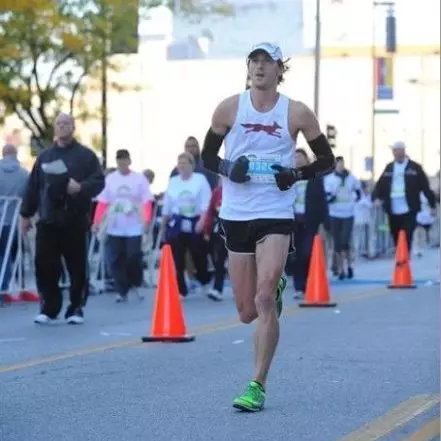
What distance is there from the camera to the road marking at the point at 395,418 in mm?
7168

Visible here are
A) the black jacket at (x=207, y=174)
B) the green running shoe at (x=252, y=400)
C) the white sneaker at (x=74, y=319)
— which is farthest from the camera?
the black jacket at (x=207, y=174)

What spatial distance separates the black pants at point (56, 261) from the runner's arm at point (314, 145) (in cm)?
568

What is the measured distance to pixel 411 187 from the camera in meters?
20.2

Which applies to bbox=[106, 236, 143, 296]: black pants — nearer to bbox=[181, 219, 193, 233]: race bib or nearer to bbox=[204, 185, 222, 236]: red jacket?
bbox=[181, 219, 193, 233]: race bib

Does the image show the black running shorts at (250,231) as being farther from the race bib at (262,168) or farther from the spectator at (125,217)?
the spectator at (125,217)

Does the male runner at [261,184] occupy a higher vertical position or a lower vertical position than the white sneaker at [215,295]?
higher

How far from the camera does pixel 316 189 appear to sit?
1892 cm

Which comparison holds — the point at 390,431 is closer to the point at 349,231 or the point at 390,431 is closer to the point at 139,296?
the point at 139,296

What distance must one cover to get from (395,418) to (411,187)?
1260cm

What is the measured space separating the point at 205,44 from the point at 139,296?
211 ft

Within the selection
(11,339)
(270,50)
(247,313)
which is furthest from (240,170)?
(11,339)

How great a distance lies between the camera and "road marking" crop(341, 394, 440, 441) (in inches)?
282

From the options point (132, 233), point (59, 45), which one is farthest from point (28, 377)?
point (59, 45)

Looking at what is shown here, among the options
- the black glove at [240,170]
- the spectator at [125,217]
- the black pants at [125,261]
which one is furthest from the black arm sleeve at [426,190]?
the black glove at [240,170]
